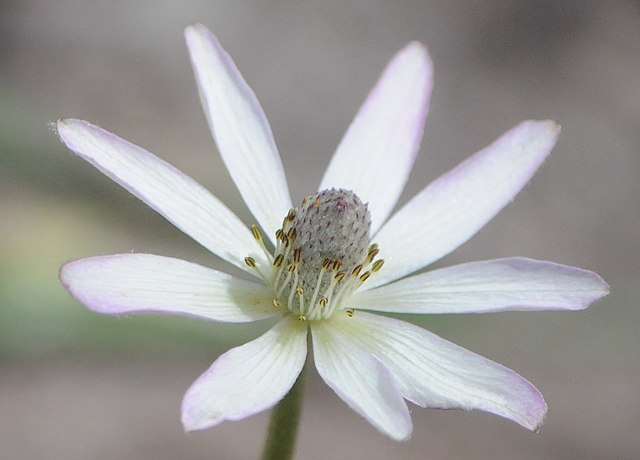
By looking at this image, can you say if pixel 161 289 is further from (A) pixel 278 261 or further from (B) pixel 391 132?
(B) pixel 391 132

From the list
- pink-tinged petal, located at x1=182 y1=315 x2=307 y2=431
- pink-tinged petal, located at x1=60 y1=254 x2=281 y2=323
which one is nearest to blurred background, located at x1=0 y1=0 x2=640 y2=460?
pink-tinged petal, located at x1=60 y1=254 x2=281 y2=323

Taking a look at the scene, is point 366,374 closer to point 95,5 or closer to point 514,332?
point 514,332

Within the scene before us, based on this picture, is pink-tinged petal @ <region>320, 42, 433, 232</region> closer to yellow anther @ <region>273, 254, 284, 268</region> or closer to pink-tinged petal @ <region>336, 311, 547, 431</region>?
yellow anther @ <region>273, 254, 284, 268</region>

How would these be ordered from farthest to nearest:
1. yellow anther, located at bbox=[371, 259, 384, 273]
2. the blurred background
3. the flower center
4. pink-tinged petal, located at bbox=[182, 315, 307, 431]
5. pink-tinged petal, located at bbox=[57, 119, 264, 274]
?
the blurred background, yellow anther, located at bbox=[371, 259, 384, 273], the flower center, pink-tinged petal, located at bbox=[57, 119, 264, 274], pink-tinged petal, located at bbox=[182, 315, 307, 431]

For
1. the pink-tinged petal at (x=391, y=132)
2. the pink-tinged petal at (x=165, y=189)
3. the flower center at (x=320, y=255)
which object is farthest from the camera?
the pink-tinged petal at (x=391, y=132)

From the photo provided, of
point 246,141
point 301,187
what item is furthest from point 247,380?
point 301,187

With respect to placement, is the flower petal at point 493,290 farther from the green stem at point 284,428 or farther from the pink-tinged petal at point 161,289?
the green stem at point 284,428

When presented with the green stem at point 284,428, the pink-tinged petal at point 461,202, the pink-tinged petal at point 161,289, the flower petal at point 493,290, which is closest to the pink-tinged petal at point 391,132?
the pink-tinged petal at point 461,202
